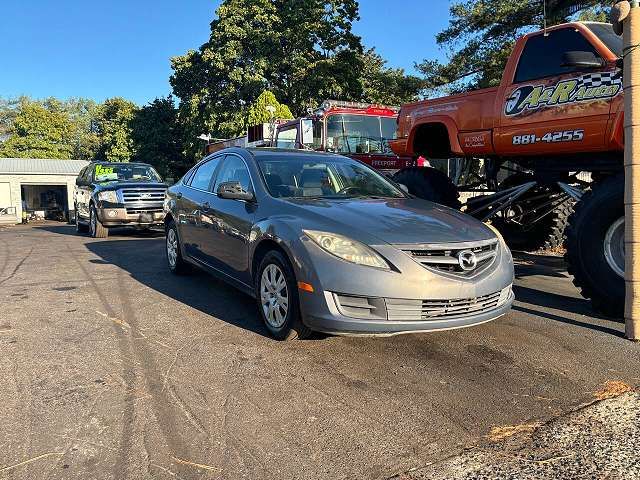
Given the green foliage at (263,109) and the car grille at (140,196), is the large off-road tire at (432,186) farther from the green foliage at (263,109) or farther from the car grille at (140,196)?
the green foliage at (263,109)

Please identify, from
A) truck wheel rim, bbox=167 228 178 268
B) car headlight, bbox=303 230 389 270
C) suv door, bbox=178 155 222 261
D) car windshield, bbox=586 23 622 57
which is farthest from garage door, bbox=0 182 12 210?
car windshield, bbox=586 23 622 57

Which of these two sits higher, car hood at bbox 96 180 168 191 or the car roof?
the car roof

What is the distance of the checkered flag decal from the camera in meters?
5.00

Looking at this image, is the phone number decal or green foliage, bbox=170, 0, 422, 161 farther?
green foliage, bbox=170, 0, 422, 161

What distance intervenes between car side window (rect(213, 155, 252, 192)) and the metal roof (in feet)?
102

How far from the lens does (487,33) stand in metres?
18.3

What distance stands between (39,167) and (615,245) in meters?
35.7

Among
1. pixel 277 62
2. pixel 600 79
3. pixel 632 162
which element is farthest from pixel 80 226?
pixel 277 62

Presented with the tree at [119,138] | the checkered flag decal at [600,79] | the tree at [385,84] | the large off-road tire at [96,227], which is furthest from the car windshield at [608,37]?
the tree at [119,138]

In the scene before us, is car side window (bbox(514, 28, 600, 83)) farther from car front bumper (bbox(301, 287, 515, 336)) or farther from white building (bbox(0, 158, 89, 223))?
white building (bbox(0, 158, 89, 223))

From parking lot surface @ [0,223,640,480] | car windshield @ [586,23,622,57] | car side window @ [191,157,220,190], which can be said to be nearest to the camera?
parking lot surface @ [0,223,640,480]

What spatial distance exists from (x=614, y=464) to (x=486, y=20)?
58.4 ft

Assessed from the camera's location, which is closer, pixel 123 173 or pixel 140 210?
pixel 140 210

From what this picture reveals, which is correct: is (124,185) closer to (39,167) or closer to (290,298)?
(290,298)
